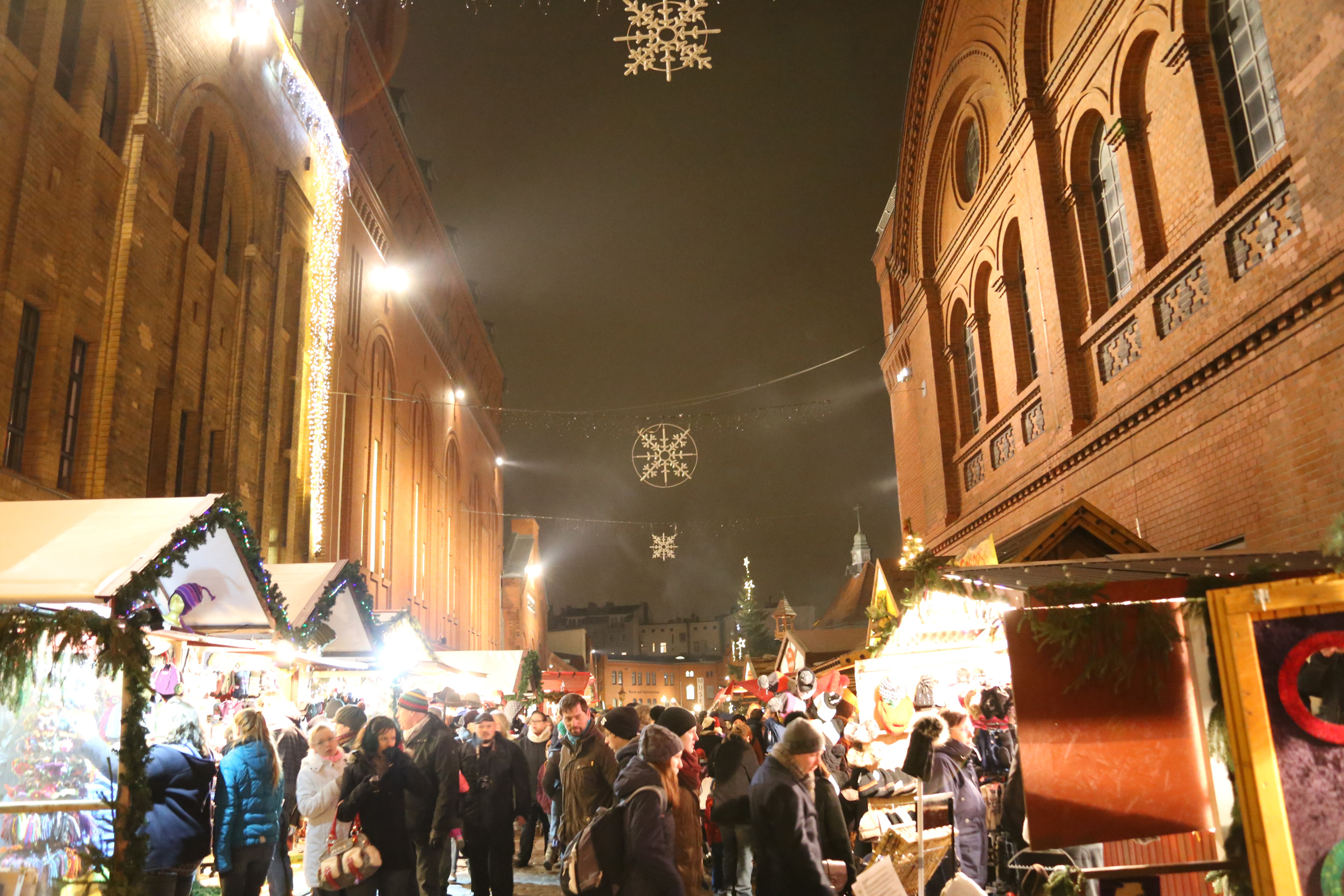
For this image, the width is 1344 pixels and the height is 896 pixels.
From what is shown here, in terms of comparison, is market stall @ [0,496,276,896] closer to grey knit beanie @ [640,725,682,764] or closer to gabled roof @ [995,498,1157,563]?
grey knit beanie @ [640,725,682,764]

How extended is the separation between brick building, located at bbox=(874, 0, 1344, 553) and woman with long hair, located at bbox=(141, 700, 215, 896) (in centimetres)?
851

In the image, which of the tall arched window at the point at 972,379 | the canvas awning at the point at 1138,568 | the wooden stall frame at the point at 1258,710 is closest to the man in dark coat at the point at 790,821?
→ the canvas awning at the point at 1138,568

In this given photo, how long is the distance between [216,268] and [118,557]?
476 inches

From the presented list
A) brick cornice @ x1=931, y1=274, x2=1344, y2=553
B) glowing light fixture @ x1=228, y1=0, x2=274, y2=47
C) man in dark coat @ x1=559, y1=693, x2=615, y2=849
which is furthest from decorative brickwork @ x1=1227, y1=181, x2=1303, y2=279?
glowing light fixture @ x1=228, y1=0, x2=274, y2=47

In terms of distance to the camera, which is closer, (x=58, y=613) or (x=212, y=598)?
(x=58, y=613)

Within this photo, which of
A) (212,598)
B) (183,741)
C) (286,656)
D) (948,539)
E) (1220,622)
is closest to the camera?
(1220,622)

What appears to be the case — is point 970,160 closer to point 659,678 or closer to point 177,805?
point 177,805

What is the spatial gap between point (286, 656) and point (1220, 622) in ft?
Result: 33.5

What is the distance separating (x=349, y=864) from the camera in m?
6.71

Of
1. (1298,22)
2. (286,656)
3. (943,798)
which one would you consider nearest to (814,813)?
(943,798)

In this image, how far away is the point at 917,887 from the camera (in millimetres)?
7387

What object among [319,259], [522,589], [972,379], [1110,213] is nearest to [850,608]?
[522,589]

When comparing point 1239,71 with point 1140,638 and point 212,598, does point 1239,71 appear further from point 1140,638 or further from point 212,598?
point 212,598

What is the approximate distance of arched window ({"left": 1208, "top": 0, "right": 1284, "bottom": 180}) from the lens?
30.9ft
